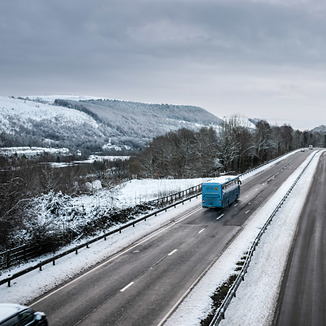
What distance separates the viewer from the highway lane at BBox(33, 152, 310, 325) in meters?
13.8

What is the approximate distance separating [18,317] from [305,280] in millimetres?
13544

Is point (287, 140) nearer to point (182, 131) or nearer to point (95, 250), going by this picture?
point (182, 131)

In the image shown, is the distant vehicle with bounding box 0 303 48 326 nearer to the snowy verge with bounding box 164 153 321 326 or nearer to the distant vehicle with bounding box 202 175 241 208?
the snowy verge with bounding box 164 153 321 326

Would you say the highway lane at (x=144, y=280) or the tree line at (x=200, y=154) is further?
the tree line at (x=200, y=154)

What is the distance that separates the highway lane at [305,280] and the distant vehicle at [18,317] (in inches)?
346

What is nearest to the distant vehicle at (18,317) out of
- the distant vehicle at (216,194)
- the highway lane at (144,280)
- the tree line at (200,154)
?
the highway lane at (144,280)

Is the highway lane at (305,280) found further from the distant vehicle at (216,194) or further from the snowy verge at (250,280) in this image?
the distant vehicle at (216,194)

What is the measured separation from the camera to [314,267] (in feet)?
60.8

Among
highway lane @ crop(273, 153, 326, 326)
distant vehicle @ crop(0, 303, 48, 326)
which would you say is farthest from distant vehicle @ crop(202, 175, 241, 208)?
distant vehicle @ crop(0, 303, 48, 326)

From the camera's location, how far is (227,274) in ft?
58.4

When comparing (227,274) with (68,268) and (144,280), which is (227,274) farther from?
(68,268)

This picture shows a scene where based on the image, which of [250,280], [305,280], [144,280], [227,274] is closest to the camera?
[305,280]

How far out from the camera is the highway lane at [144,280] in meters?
13.8

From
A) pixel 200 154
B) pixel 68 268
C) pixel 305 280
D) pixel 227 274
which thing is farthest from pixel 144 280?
pixel 200 154
